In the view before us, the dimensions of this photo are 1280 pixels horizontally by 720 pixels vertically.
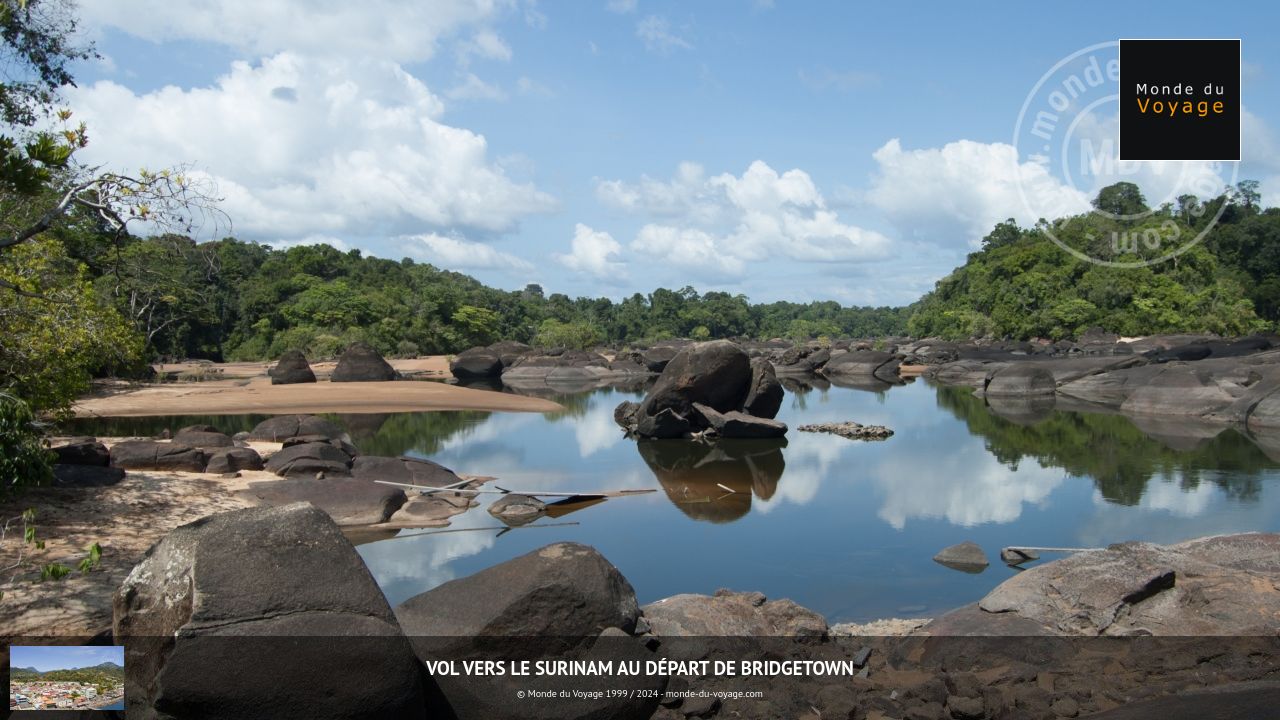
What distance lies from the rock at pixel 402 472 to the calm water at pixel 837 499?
1496 mm

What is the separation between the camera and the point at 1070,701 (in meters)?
6.52

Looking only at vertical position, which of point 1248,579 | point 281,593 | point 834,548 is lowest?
point 834,548

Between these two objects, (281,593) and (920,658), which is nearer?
(281,593)

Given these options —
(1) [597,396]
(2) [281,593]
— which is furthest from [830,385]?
(2) [281,593]

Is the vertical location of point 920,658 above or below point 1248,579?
below

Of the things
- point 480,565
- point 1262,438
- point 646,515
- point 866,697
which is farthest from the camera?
point 1262,438

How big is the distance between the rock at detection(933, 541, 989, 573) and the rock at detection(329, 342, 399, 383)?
33673 millimetres

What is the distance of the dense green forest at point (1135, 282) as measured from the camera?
192 feet

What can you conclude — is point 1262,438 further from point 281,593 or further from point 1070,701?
point 281,593

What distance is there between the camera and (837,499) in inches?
681

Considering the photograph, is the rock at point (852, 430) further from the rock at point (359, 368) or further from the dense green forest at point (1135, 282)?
the dense green forest at point (1135, 282)

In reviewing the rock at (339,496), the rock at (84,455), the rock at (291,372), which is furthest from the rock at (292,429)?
the rock at (291,372)

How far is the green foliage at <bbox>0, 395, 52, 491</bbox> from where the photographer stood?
30.4 ft

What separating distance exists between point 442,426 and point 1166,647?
79.5 feet
